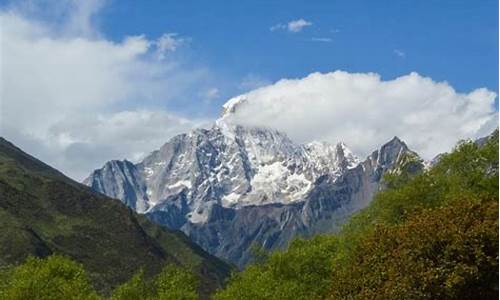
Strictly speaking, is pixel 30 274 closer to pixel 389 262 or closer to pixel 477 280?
pixel 389 262

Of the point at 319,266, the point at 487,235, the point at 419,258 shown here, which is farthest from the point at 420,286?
the point at 319,266

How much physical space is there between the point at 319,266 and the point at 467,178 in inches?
895

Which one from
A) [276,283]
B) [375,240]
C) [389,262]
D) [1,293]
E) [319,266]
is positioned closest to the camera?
[389,262]

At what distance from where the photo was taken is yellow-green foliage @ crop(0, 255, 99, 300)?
7700cm

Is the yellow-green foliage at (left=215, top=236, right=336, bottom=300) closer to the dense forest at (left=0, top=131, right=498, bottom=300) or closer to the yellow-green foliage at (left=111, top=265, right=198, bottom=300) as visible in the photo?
the dense forest at (left=0, top=131, right=498, bottom=300)

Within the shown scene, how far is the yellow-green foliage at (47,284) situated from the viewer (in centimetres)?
7700

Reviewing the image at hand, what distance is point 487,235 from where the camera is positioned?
45.7 m

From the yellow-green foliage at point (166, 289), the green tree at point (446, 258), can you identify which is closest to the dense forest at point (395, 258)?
the green tree at point (446, 258)

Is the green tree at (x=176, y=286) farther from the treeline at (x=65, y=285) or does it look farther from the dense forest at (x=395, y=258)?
the dense forest at (x=395, y=258)

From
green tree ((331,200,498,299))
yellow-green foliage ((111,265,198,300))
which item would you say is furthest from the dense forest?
yellow-green foliage ((111,265,198,300))

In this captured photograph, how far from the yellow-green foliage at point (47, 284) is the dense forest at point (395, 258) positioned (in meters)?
0.14

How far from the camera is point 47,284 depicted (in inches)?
3250

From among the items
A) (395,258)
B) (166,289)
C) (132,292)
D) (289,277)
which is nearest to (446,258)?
(395,258)

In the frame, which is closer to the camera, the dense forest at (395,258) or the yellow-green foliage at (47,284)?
the dense forest at (395,258)
